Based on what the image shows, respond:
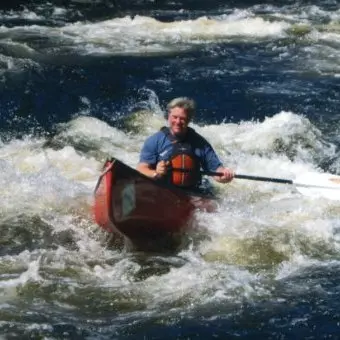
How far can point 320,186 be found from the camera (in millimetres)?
8172

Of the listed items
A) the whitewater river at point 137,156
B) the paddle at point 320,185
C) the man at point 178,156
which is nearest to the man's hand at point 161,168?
the man at point 178,156

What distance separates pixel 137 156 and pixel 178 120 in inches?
119

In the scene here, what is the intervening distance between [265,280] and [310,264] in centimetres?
55

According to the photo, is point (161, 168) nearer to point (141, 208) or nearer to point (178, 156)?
point (178, 156)

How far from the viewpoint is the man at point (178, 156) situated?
6566 mm

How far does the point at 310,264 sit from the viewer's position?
20.9 feet

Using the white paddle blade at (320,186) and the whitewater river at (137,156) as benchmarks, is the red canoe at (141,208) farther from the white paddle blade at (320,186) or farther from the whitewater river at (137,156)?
the white paddle blade at (320,186)

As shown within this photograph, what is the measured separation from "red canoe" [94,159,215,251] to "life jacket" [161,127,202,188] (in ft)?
0.63

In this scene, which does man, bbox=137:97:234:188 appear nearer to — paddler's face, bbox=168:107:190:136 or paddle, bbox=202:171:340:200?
paddler's face, bbox=168:107:190:136

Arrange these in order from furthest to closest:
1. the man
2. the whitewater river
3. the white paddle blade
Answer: the white paddle blade, the man, the whitewater river

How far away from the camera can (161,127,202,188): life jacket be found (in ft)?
21.8

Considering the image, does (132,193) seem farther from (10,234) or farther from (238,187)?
(238,187)

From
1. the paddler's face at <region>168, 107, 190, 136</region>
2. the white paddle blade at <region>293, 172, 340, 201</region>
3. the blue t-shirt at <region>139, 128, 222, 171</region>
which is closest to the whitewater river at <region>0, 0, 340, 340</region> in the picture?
the white paddle blade at <region>293, 172, 340, 201</region>

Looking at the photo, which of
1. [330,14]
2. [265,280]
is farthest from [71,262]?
[330,14]
